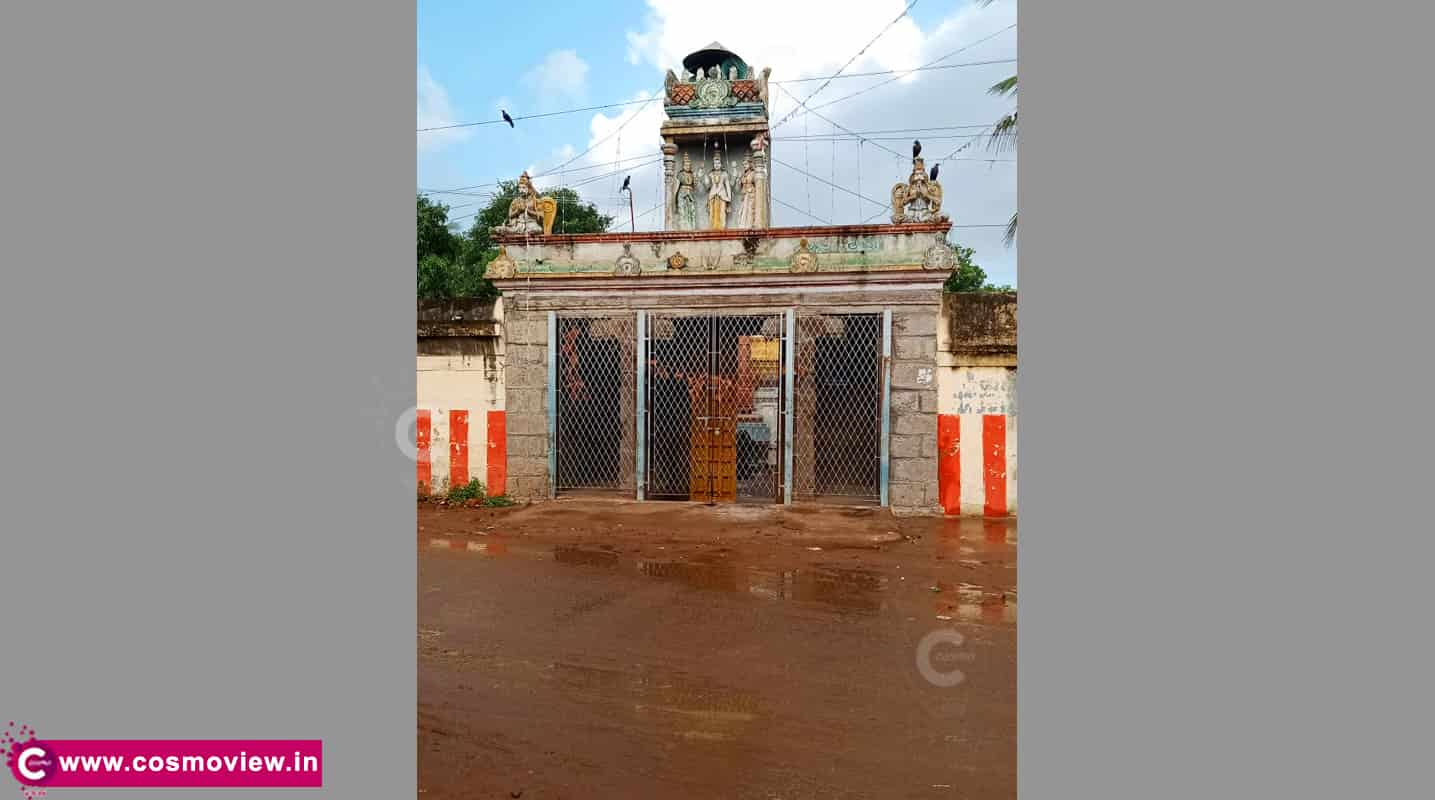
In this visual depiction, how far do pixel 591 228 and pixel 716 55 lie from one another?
11.6 m

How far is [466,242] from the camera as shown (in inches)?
913

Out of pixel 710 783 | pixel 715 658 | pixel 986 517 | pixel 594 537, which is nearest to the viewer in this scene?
pixel 710 783

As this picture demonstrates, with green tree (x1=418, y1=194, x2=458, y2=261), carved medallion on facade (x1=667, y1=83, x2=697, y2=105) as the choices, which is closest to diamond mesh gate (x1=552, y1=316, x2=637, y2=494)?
carved medallion on facade (x1=667, y1=83, x2=697, y2=105)

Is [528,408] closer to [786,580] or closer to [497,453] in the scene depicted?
[497,453]

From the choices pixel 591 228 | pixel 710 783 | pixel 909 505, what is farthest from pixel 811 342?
pixel 591 228

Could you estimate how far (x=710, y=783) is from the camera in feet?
9.21

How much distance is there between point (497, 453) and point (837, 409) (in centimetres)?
447

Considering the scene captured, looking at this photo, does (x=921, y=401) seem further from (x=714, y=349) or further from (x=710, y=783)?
(x=710, y=783)

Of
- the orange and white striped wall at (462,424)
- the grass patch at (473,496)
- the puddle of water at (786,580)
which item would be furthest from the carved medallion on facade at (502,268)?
the puddle of water at (786,580)

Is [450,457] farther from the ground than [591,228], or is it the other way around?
[591,228]

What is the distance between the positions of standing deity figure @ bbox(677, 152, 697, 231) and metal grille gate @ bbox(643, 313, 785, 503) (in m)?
3.40

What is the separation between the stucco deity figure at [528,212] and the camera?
991cm

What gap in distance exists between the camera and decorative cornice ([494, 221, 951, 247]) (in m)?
9.10

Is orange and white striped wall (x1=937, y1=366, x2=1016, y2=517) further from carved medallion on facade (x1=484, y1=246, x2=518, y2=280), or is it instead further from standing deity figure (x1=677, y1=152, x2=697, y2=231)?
carved medallion on facade (x1=484, y1=246, x2=518, y2=280)
